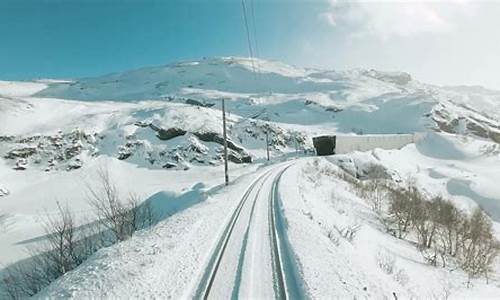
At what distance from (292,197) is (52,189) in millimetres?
39685

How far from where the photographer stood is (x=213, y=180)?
44.6 m

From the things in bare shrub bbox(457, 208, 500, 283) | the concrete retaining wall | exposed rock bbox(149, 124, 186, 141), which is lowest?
bare shrub bbox(457, 208, 500, 283)

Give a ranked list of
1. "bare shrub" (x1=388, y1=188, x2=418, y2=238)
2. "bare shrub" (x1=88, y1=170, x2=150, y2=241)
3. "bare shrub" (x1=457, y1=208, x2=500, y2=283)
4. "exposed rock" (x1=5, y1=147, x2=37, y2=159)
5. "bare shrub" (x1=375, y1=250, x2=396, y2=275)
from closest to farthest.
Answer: "bare shrub" (x1=375, y1=250, x2=396, y2=275) → "bare shrub" (x1=88, y1=170, x2=150, y2=241) → "bare shrub" (x1=457, y1=208, x2=500, y2=283) → "bare shrub" (x1=388, y1=188, x2=418, y2=238) → "exposed rock" (x1=5, y1=147, x2=37, y2=159)

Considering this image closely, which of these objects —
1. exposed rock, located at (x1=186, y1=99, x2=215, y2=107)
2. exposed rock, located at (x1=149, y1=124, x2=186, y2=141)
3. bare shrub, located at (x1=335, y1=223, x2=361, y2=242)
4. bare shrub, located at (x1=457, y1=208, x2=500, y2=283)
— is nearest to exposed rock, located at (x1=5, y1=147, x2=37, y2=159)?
exposed rock, located at (x1=149, y1=124, x2=186, y2=141)

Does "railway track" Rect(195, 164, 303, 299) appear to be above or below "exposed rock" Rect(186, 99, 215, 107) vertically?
below

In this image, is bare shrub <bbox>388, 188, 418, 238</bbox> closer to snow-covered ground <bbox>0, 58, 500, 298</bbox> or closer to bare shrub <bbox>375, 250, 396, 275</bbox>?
snow-covered ground <bbox>0, 58, 500, 298</bbox>

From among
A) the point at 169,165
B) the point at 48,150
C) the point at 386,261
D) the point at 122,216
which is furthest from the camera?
the point at 169,165

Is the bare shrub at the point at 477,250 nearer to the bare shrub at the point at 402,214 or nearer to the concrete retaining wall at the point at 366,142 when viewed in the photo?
the bare shrub at the point at 402,214

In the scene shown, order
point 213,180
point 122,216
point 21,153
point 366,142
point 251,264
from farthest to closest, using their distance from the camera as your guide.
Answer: point 366,142
point 21,153
point 213,180
point 122,216
point 251,264

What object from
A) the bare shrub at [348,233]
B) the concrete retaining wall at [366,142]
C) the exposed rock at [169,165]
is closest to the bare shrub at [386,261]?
the bare shrub at [348,233]

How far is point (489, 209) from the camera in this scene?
45.3m

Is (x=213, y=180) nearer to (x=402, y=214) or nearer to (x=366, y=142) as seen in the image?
(x=402, y=214)

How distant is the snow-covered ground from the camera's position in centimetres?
1018

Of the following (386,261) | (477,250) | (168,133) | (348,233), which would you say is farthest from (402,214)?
(168,133)
